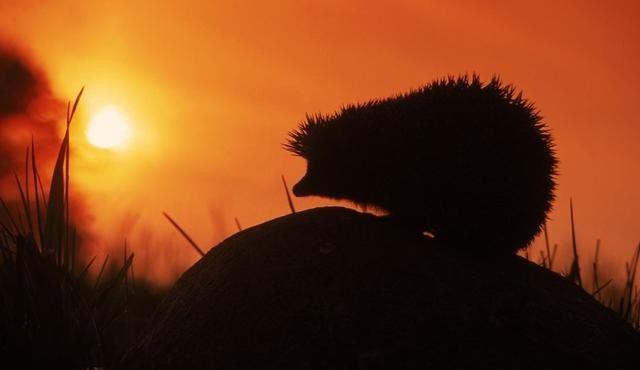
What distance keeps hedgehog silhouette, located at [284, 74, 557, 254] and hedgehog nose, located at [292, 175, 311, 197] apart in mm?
885

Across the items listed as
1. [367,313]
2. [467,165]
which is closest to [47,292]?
[367,313]

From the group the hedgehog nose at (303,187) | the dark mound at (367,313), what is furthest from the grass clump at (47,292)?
the hedgehog nose at (303,187)

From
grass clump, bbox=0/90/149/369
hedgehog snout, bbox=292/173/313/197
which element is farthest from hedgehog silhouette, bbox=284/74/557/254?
grass clump, bbox=0/90/149/369

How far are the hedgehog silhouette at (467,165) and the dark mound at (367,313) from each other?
0.34 metres

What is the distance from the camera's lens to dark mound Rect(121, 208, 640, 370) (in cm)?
343

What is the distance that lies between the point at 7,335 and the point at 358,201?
2.72 metres

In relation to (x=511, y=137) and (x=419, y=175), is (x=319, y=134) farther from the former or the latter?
(x=511, y=137)

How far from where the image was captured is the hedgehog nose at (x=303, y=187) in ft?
18.6

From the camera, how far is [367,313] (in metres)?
3.51

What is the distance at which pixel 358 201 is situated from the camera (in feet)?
17.8

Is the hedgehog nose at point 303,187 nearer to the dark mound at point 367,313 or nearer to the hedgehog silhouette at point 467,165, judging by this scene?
the hedgehog silhouette at point 467,165

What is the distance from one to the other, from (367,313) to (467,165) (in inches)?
54.7

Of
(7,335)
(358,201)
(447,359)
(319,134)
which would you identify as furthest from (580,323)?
(7,335)

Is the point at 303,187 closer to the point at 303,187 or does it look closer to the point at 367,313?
the point at 303,187
